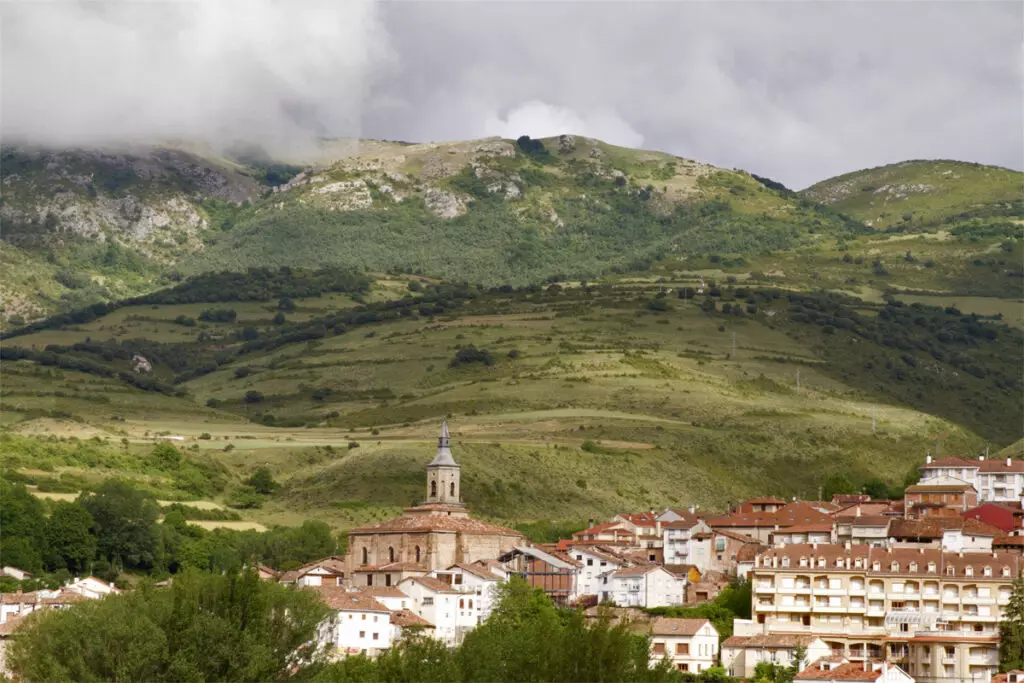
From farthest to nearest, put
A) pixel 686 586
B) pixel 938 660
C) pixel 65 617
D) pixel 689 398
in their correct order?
pixel 689 398
pixel 686 586
pixel 938 660
pixel 65 617

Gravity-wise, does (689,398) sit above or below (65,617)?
above

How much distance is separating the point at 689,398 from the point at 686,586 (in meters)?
91.9

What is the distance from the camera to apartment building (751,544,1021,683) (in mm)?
94188

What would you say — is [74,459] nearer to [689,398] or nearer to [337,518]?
[337,518]

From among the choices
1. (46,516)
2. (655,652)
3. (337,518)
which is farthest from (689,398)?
(655,652)

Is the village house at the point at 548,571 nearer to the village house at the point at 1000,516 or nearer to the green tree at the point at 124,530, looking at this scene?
→ the village house at the point at 1000,516

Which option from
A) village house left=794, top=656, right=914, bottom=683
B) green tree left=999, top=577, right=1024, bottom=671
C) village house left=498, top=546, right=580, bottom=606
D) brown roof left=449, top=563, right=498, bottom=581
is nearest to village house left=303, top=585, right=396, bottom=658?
brown roof left=449, top=563, right=498, bottom=581

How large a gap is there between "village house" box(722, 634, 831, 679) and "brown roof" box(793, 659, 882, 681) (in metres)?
3.75

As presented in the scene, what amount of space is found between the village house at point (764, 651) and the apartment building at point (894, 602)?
1633 mm

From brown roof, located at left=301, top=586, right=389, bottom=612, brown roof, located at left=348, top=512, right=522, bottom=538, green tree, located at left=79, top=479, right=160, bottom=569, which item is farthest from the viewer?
green tree, located at left=79, top=479, right=160, bottom=569

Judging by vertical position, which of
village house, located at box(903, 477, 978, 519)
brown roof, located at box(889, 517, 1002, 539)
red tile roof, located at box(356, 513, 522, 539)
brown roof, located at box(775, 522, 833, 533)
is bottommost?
brown roof, located at box(889, 517, 1002, 539)

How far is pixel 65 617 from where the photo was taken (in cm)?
8231

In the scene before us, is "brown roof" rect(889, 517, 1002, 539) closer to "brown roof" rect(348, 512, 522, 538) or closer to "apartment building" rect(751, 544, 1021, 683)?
"apartment building" rect(751, 544, 1021, 683)

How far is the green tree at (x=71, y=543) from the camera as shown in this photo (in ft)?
424
